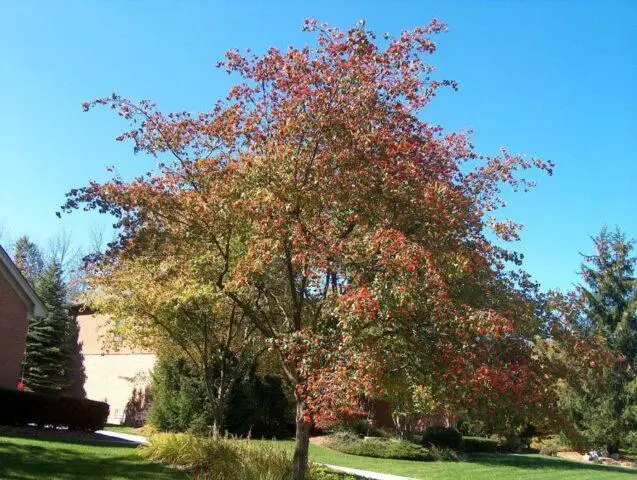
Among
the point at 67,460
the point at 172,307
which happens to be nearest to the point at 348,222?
the point at 172,307

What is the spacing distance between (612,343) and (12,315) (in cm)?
2722

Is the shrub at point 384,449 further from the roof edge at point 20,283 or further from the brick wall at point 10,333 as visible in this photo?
the roof edge at point 20,283

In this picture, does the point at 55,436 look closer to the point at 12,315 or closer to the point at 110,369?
the point at 12,315

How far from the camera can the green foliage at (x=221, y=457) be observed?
1004 centimetres

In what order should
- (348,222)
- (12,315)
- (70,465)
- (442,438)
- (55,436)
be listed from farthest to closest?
(442,438) → (12,315) → (55,436) → (70,465) → (348,222)

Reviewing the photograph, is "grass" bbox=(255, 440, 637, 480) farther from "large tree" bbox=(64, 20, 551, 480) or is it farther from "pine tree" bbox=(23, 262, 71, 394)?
"pine tree" bbox=(23, 262, 71, 394)

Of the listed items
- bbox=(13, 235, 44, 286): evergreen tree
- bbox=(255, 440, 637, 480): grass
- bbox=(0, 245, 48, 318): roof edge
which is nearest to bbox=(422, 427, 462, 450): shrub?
bbox=(255, 440, 637, 480): grass

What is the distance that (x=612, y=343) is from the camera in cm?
2997

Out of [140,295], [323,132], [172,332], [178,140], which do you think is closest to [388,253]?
[323,132]

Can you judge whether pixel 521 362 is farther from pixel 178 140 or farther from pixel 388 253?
pixel 178 140

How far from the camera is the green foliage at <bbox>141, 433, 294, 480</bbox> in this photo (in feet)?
32.9

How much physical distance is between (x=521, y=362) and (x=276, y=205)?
3852 millimetres

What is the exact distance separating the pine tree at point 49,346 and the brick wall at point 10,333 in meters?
11.4

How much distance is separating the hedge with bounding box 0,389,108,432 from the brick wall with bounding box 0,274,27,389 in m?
2.85
